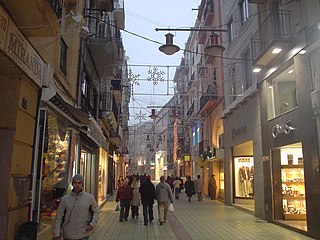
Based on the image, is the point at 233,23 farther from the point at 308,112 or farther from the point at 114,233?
the point at 114,233

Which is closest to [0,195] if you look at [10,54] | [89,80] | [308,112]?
[10,54]

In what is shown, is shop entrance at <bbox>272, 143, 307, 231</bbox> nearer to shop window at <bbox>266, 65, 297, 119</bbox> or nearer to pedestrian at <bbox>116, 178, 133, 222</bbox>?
shop window at <bbox>266, 65, 297, 119</bbox>

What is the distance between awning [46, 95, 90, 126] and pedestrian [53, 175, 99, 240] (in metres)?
2.95

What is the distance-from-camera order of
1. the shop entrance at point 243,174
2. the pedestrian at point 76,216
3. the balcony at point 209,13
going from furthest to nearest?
the balcony at point 209,13 < the shop entrance at point 243,174 < the pedestrian at point 76,216

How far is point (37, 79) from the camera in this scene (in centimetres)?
665

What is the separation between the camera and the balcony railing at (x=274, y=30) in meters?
11.2

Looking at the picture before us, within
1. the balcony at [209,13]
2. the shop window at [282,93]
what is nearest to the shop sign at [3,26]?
the shop window at [282,93]

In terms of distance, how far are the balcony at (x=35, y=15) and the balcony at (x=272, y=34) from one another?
7.07m

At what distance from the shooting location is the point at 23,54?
5.75m

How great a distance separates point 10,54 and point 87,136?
7003mm

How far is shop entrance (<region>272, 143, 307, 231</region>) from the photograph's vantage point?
11.9 metres

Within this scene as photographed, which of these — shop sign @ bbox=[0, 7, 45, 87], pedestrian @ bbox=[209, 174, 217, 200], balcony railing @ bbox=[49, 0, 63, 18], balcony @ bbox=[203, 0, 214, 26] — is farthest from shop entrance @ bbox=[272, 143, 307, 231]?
balcony @ bbox=[203, 0, 214, 26]

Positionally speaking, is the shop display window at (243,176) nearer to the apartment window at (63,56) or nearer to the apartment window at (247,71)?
the apartment window at (247,71)

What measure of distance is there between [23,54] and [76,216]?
A: 290cm
